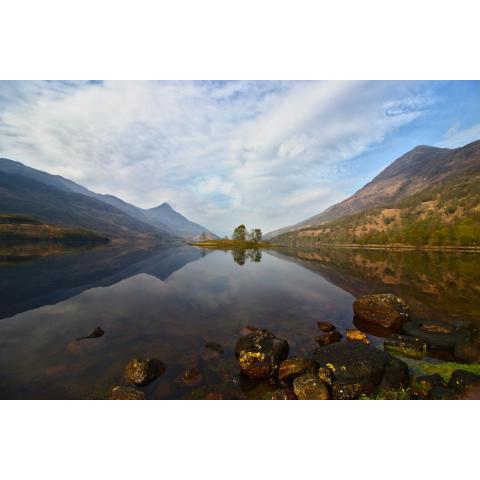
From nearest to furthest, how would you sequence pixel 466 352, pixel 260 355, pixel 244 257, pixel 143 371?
1. pixel 143 371
2. pixel 260 355
3. pixel 466 352
4. pixel 244 257

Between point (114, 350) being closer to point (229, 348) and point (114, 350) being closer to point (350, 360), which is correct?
point (229, 348)

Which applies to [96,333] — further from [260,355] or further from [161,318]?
[260,355]

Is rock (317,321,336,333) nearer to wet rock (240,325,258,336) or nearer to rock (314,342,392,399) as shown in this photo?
rock (314,342,392,399)

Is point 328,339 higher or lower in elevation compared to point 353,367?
lower

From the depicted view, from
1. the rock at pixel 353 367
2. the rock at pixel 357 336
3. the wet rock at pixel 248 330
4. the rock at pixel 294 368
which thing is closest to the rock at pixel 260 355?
the rock at pixel 294 368

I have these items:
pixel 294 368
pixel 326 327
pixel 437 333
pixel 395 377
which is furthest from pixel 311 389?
pixel 437 333

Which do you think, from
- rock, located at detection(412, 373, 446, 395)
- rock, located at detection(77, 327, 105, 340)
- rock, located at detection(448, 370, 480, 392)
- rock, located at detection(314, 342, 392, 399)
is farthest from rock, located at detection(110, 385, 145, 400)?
rock, located at detection(448, 370, 480, 392)

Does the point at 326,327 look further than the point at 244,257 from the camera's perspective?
No
